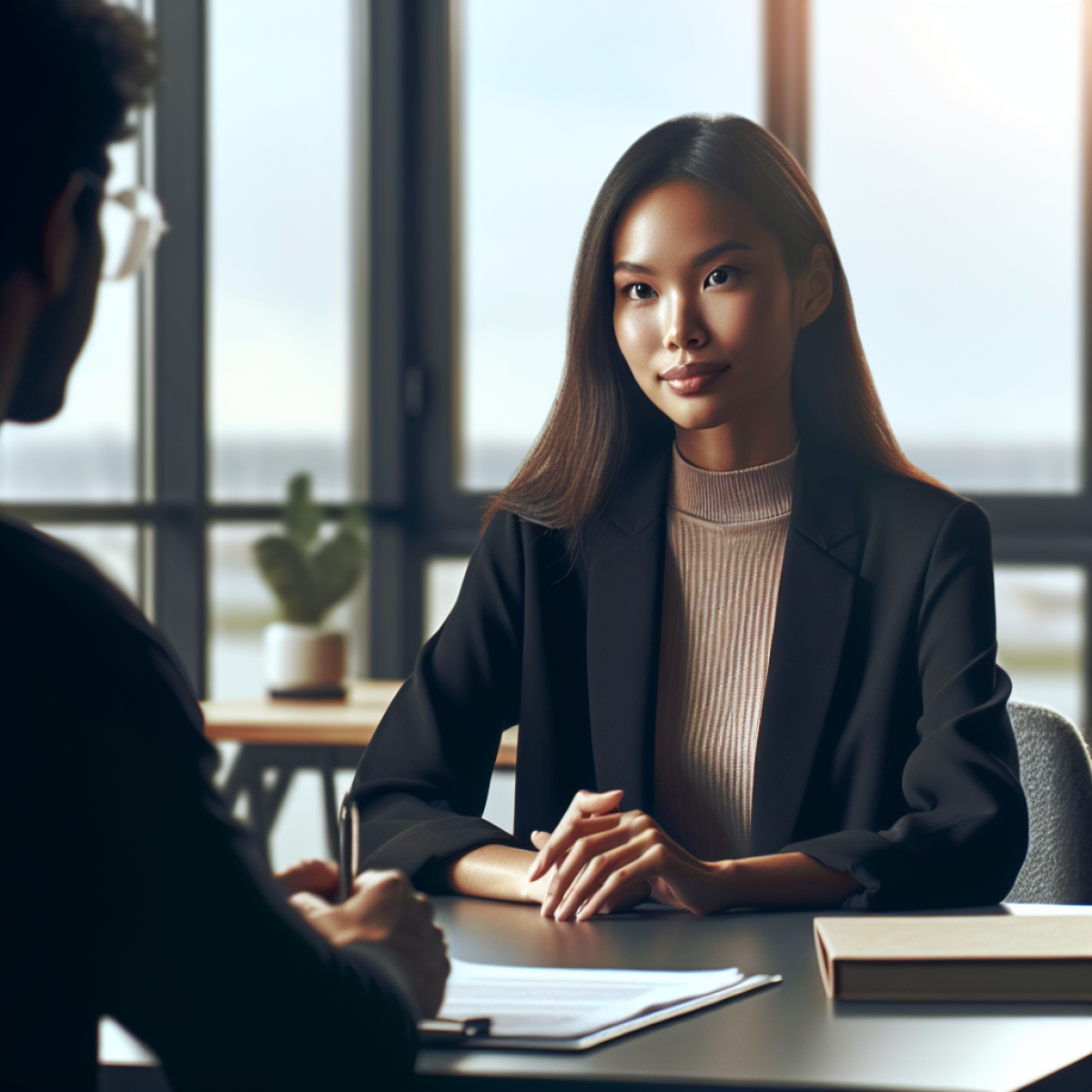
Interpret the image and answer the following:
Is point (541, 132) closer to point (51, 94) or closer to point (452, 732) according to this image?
point (452, 732)

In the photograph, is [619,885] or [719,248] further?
[719,248]

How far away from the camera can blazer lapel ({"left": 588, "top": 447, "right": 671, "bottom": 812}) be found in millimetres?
1552

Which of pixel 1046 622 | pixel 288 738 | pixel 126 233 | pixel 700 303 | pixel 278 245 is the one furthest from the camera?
pixel 1046 622

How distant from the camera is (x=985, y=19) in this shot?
430cm

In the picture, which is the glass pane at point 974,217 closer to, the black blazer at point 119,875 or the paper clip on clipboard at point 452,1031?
the paper clip on clipboard at point 452,1031

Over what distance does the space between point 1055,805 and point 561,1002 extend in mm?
834

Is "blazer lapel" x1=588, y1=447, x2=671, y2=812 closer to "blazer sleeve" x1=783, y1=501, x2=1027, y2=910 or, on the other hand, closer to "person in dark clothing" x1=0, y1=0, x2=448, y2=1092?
"blazer sleeve" x1=783, y1=501, x2=1027, y2=910

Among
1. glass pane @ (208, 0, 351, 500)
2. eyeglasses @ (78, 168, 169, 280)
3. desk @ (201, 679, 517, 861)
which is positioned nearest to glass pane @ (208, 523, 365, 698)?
glass pane @ (208, 0, 351, 500)

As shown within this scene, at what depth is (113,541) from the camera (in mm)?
3656

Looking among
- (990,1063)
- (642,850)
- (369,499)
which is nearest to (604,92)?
(369,499)

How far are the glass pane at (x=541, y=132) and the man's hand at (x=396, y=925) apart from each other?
3.72 meters

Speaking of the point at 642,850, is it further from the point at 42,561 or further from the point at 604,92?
the point at 604,92

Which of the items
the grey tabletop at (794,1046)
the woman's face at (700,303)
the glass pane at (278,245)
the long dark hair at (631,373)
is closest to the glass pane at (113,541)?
the glass pane at (278,245)

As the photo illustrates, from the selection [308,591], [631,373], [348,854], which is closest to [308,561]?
[308,591]
